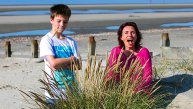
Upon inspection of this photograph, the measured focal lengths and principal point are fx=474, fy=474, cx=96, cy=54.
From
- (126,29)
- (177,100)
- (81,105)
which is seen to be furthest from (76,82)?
(177,100)

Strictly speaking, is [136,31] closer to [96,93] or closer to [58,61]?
[96,93]

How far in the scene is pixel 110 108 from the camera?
4430mm

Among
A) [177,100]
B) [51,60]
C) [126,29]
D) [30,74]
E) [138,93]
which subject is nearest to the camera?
[51,60]

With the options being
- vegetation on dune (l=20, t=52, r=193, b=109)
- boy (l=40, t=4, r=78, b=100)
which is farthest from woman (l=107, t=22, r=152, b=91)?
boy (l=40, t=4, r=78, b=100)

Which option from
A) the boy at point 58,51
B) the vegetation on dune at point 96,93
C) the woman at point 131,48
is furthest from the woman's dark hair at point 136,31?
Answer: the boy at point 58,51

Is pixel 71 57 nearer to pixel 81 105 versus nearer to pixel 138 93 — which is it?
pixel 81 105

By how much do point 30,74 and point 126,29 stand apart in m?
3.55

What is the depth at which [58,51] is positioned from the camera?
14.3ft

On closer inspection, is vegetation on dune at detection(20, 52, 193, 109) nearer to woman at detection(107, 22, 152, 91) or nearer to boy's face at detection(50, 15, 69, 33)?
boy's face at detection(50, 15, 69, 33)

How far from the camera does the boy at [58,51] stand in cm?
430

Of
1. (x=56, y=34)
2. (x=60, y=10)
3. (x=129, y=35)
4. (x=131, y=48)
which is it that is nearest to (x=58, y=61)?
(x=56, y=34)

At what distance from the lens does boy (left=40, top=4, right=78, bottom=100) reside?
4.30 metres

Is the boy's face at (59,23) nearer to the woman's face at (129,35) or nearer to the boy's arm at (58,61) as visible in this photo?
the boy's arm at (58,61)

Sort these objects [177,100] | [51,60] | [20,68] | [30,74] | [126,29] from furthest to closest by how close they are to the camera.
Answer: [20,68]
[30,74]
[177,100]
[126,29]
[51,60]
